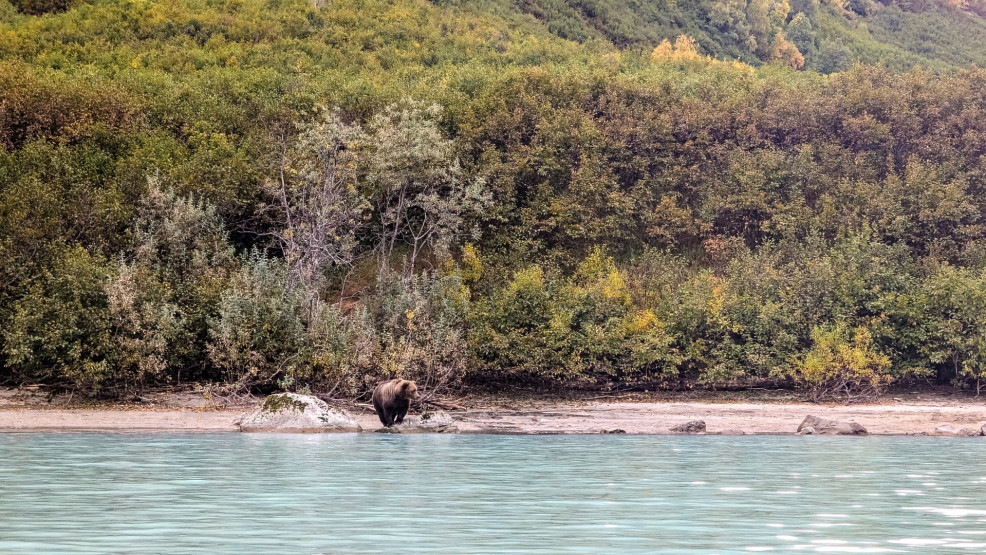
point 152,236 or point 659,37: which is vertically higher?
point 659,37

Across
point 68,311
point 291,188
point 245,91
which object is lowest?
point 68,311

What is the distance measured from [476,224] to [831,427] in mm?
14822

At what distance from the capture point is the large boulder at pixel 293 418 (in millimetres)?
28125

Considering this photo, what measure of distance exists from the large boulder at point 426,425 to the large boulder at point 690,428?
546 cm

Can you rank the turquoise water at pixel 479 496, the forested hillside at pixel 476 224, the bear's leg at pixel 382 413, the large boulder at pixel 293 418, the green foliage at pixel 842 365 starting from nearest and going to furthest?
the turquoise water at pixel 479 496
the large boulder at pixel 293 418
the bear's leg at pixel 382 413
the forested hillside at pixel 476 224
the green foliage at pixel 842 365

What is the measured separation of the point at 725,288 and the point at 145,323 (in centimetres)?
1800

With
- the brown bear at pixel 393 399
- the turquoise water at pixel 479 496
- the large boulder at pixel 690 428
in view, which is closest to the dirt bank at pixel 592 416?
the large boulder at pixel 690 428

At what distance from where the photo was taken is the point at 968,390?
3641 centimetres

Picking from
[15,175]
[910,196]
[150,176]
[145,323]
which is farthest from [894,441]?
[15,175]

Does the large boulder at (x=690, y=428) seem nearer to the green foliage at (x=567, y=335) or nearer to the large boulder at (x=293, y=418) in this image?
the green foliage at (x=567, y=335)

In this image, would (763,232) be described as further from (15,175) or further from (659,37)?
(659,37)

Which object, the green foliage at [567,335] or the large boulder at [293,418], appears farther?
the green foliage at [567,335]

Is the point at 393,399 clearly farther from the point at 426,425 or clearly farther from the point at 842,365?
the point at 842,365

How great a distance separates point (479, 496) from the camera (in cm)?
1670
